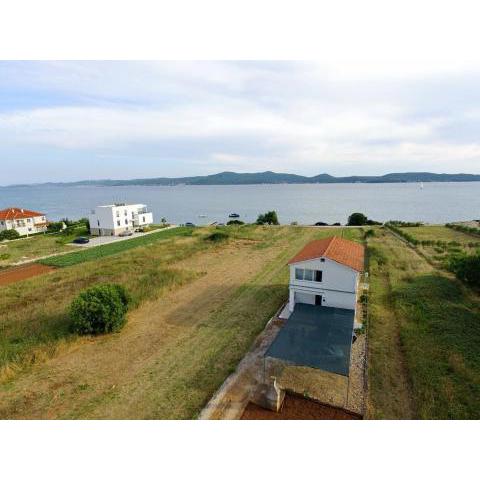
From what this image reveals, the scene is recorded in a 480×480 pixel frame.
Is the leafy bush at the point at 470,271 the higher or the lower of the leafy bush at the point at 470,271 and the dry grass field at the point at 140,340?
the higher

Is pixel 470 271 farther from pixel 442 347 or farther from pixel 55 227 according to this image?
pixel 55 227

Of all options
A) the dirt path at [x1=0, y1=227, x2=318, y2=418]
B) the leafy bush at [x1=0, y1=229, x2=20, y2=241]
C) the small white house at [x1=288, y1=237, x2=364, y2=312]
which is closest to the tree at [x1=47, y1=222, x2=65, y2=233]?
the leafy bush at [x1=0, y1=229, x2=20, y2=241]

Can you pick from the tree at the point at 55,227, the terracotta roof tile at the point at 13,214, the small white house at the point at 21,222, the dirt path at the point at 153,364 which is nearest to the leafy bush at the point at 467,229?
the dirt path at the point at 153,364

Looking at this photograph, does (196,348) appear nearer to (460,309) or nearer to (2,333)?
(2,333)

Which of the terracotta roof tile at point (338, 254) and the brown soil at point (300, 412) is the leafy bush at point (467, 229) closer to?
the terracotta roof tile at point (338, 254)

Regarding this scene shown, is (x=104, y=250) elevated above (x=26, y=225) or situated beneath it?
situated beneath

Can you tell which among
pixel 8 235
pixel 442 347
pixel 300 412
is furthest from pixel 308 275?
pixel 8 235
